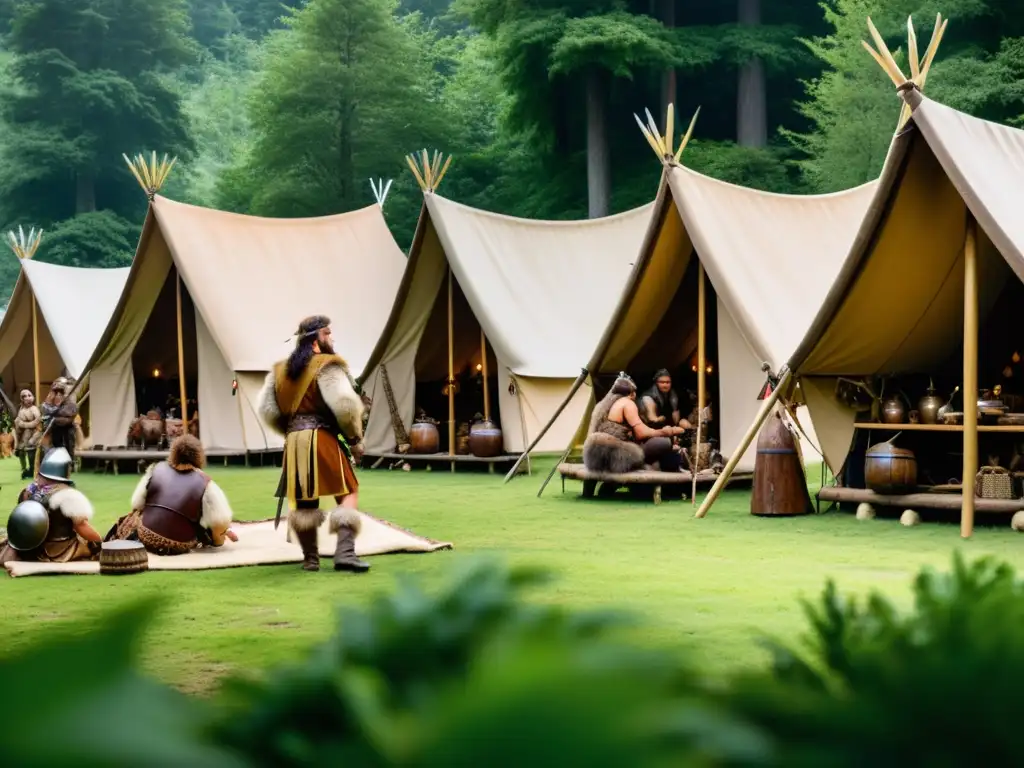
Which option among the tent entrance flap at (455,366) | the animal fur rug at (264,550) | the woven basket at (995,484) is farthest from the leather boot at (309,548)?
the tent entrance flap at (455,366)

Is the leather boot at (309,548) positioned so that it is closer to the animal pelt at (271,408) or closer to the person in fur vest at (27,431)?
the animal pelt at (271,408)

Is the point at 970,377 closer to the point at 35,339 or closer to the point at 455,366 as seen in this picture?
the point at 455,366

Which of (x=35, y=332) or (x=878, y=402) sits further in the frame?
(x=35, y=332)

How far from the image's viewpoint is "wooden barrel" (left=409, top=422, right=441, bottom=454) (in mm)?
15266

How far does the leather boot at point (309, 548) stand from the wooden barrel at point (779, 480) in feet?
12.2

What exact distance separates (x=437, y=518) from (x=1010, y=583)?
831 cm

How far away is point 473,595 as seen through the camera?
3.16 feet

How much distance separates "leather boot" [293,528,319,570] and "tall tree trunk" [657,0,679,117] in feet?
69.8

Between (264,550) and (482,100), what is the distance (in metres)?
28.6

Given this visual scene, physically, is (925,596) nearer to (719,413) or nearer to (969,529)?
(969,529)

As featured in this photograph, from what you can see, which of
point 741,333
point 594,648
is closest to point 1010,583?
point 594,648

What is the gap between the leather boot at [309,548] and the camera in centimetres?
691

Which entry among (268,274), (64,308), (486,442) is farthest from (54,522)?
(64,308)

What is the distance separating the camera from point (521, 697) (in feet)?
1.97
